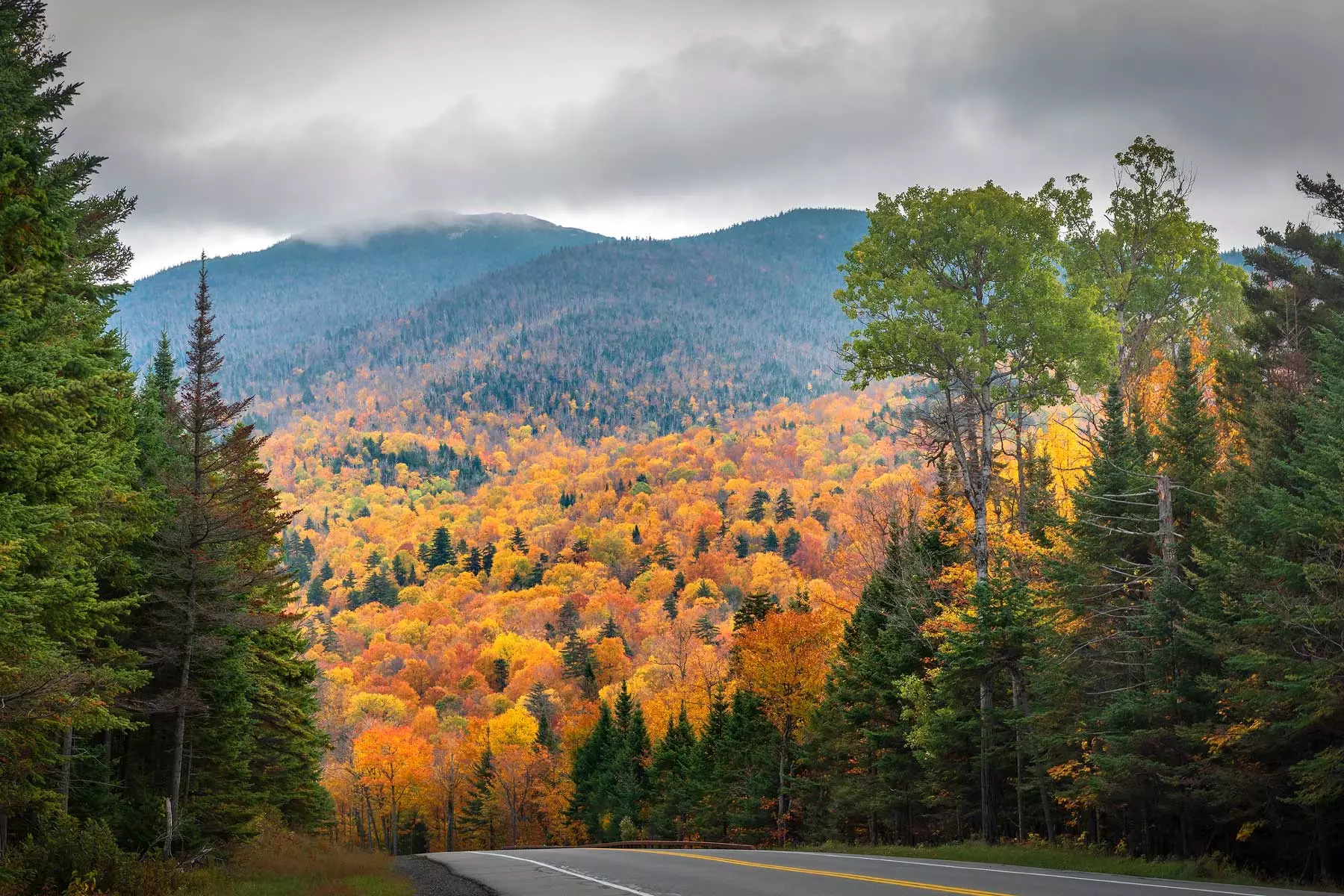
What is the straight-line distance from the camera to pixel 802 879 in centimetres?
1738

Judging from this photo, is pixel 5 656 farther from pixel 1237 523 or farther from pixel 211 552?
pixel 1237 523

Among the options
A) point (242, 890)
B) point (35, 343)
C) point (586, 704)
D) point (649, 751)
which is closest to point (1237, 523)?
point (242, 890)

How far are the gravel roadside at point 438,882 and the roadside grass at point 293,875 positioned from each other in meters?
0.33

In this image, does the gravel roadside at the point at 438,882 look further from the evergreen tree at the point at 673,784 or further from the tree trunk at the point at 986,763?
the evergreen tree at the point at 673,784

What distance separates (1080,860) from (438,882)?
13.6 meters

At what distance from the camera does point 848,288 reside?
3048 cm

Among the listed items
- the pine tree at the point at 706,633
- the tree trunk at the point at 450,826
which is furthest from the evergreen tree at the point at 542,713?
the pine tree at the point at 706,633

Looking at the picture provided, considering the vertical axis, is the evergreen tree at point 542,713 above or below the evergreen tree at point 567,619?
below

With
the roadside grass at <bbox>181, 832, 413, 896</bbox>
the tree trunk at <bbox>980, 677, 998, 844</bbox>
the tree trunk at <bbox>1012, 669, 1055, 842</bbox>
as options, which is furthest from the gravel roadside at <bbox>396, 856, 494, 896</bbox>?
the tree trunk at <bbox>980, 677, 998, 844</bbox>

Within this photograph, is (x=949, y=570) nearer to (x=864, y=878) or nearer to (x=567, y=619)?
(x=864, y=878)

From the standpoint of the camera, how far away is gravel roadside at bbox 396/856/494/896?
1962 centimetres

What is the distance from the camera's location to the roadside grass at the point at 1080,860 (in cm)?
1822

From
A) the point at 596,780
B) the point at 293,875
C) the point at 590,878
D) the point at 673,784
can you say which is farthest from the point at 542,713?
the point at 590,878

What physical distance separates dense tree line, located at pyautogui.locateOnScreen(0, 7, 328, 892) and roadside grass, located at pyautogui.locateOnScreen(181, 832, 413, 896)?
1.25 m
